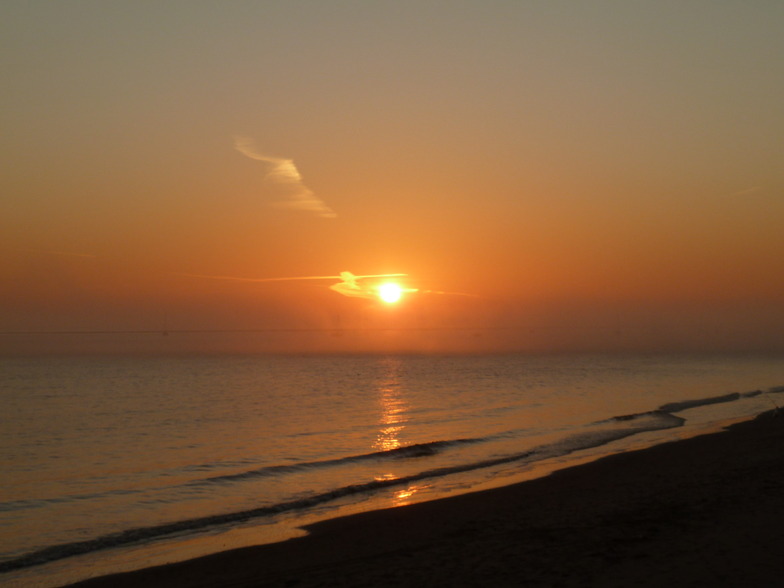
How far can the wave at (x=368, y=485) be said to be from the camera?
14.2 meters

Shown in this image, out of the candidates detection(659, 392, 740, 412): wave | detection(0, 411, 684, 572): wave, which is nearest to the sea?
detection(0, 411, 684, 572): wave

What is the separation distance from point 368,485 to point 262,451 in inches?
368

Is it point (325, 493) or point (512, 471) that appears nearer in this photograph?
point (325, 493)

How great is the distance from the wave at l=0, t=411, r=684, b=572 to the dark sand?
2.71 m

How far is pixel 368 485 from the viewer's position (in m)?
20.5

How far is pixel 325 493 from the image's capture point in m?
19.5

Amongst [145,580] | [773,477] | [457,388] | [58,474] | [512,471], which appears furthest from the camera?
[457,388]

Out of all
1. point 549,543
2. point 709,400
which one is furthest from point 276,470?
point 709,400

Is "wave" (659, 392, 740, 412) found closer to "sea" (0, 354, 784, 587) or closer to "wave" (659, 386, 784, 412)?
"wave" (659, 386, 784, 412)

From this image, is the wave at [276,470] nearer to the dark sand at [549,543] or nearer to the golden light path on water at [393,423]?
the golden light path on water at [393,423]

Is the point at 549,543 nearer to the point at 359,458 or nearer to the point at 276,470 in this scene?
the point at 276,470

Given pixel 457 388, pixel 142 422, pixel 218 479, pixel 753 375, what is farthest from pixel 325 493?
pixel 753 375

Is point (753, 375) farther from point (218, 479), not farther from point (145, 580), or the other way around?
point (145, 580)

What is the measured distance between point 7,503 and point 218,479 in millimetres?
6147
